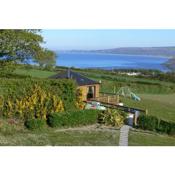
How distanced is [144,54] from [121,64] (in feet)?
3.11

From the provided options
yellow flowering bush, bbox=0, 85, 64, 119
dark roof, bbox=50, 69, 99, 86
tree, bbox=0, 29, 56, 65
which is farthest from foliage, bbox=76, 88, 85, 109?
tree, bbox=0, 29, 56, 65

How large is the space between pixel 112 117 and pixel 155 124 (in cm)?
169

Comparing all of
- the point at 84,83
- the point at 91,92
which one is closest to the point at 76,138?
the point at 84,83

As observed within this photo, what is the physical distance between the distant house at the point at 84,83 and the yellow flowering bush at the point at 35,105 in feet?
3.90

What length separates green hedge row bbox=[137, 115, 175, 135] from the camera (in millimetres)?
18531

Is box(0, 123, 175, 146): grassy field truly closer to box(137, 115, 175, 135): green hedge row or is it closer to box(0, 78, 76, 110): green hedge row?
box(137, 115, 175, 135): green hedge row

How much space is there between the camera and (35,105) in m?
18.7

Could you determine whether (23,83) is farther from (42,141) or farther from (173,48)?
(173,48)

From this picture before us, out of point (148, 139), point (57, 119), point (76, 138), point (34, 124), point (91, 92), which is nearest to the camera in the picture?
point (76, 138)

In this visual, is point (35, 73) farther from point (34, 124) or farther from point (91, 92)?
point (91, 92)

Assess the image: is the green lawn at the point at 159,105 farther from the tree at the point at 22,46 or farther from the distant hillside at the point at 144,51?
the tree at the point at 22,46

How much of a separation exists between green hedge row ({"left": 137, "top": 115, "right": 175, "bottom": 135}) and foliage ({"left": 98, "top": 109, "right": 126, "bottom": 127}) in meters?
0.76

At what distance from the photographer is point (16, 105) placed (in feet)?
60.1

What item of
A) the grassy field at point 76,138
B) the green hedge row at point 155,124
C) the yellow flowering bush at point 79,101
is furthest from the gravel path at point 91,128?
the yellow flowering bush at point 79,101
